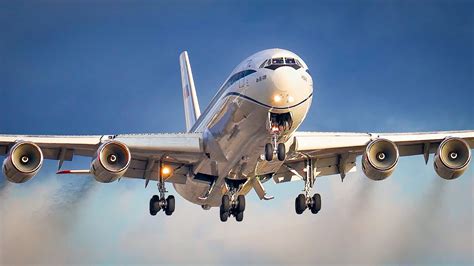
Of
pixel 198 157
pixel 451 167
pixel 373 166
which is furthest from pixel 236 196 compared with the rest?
pixel 451 167

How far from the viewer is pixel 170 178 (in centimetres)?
5097

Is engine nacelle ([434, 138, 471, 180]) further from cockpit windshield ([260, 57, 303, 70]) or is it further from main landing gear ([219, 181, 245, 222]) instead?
main landing gear ([219, 181, 245, 222])

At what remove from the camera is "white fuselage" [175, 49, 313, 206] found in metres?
41.7

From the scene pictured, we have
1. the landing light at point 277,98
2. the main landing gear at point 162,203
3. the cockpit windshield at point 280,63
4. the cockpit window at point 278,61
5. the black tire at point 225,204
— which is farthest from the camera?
the main landing gear at point 162,203

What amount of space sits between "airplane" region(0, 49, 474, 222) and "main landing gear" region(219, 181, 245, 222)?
2.0 inches

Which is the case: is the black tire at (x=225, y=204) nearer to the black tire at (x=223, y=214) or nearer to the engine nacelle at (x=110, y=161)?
the black tire at (x=223, y=214)

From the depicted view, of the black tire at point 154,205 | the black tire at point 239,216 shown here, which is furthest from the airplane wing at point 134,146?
the black tire at point 239,216

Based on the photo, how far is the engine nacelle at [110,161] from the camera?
44.4 metres

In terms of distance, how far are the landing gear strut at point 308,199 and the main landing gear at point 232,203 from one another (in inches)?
113

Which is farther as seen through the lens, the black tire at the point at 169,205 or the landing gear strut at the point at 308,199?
the black tire at the point at 169,205

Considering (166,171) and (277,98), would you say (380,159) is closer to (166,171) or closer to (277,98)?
(277,98)

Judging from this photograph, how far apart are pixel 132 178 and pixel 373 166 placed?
13171 millimetres

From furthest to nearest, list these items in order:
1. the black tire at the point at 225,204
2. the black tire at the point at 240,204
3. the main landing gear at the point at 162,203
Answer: the main landing gear at the point at 162,203, the black tire at the point at 240,204, the black tire at the point at 225,204

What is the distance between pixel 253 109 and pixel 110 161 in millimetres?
7413
